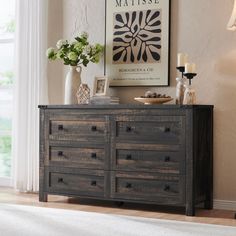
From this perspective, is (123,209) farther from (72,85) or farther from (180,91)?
(72,85)

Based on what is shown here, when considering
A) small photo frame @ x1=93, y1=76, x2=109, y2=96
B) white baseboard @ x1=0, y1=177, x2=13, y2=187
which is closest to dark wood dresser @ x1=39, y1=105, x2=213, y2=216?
small photo frame @ x1=93, y1=76, x2=109, y2=96

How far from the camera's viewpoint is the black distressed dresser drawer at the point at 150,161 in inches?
180

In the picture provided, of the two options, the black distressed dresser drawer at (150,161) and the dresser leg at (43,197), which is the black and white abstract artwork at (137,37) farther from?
the dresser leg at (43,197)

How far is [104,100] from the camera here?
514 cm

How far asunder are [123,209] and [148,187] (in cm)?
29

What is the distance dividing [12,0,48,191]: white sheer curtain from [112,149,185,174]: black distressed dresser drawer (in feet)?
3.73

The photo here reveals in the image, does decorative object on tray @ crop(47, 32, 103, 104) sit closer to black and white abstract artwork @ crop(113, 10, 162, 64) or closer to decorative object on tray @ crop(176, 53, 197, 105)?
black and white abstract artwork @ crop(113, 10, 162, 64)

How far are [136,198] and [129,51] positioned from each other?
1.31m

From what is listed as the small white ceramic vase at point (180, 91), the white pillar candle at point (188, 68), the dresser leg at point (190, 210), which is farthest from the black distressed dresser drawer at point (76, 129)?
the dresser leg at point (190, 210)

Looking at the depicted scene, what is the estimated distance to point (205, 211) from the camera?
475 centimetres

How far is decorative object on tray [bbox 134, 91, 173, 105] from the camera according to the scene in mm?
4781

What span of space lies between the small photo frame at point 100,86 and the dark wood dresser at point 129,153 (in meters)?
0.35

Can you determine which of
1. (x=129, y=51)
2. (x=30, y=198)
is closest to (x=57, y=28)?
(x=129, y=51)

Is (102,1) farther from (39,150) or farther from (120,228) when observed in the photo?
(120,228)
